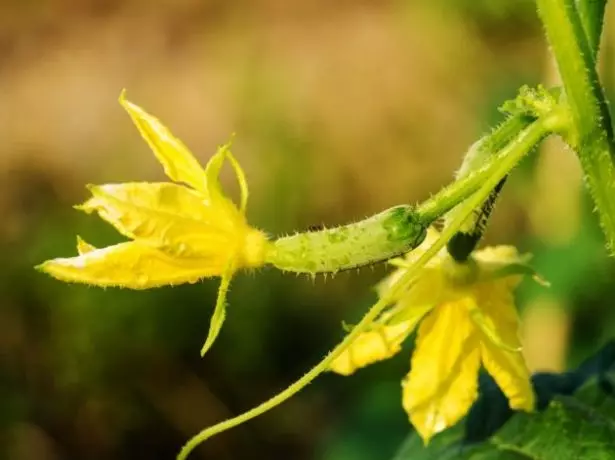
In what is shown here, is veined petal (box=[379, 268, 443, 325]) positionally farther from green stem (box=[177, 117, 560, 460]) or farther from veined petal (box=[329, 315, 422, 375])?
green stem (box=[177, 117, 560, 460])

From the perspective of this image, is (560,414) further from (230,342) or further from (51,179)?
(51,179)

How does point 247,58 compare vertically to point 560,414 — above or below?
above

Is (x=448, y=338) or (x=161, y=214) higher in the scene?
(x=161, y=214)

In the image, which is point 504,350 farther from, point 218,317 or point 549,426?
point 218,317

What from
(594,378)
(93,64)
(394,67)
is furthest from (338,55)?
(594,378)

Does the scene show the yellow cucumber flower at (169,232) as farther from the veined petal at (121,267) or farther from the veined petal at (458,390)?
the veined petal at (458,390)

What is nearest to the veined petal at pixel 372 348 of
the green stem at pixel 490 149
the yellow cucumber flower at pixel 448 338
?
the yellow cucumber flower at pixel 448 338

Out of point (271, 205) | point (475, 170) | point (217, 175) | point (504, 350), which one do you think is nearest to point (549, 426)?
point (504, 350)
